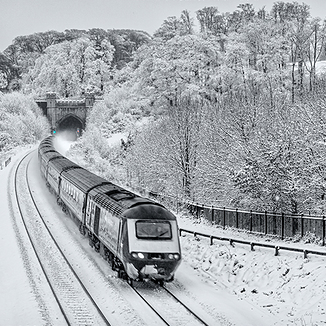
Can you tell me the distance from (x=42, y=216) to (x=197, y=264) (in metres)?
12.9

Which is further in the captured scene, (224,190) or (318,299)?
(224,190)

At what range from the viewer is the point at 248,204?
960 inches

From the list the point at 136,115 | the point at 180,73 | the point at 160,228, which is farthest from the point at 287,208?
the point at 136,115

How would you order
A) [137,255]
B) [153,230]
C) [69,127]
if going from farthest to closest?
[69,127]
[153,230]
[137,255]

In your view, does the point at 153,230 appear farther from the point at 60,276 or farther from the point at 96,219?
the point at 96,219

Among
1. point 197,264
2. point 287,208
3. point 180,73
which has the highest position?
point 180,73

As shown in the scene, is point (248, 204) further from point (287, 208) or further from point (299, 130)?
point (299, 130)

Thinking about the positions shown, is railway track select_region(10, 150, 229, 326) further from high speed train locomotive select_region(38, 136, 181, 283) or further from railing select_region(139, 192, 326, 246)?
railing select_region(139, 192, 326, 246)

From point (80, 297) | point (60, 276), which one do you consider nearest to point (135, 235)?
point (80, 297)

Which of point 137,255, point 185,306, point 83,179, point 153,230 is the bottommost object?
point 185,306

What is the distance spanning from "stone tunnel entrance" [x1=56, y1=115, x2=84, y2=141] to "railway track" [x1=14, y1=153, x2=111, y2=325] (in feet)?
201

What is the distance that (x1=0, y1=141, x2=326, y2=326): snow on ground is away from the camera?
14.1 meters

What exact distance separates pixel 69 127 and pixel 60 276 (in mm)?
79768

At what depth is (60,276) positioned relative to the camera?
A: 17.9m
